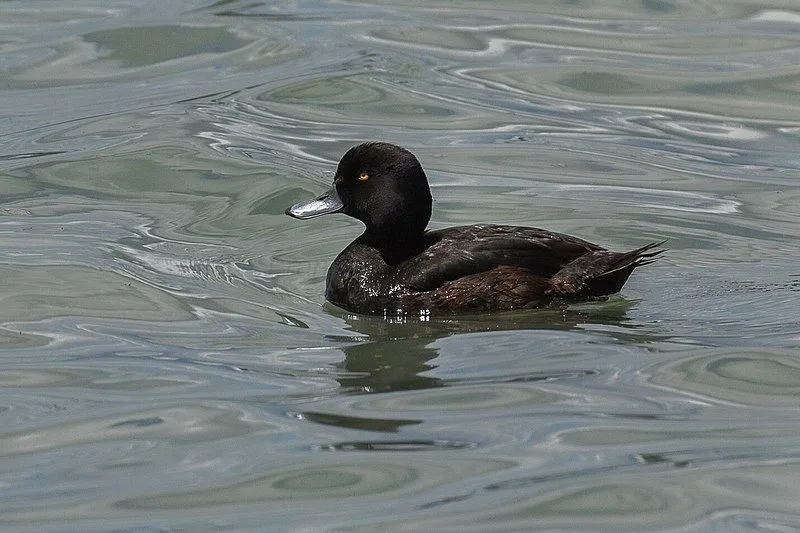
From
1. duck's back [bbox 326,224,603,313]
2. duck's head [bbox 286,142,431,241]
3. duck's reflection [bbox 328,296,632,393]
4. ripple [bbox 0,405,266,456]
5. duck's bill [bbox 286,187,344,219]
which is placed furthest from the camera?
duck's bill [bbox 286,187,344,219]

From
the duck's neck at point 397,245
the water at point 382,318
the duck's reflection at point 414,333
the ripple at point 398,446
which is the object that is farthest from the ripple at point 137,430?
the duck's neck at point 397,245

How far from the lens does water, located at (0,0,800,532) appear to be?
19.1 ft

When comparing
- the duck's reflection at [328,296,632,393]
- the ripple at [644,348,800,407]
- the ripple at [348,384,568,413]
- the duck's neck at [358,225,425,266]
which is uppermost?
the duck's neck at [358,225,425,266]

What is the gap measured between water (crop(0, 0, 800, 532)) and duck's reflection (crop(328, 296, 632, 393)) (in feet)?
0.09

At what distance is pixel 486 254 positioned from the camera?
28.1ft

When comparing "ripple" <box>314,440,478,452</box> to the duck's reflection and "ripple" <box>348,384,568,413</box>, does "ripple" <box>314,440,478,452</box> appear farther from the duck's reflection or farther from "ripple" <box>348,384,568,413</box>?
the duck's reflection

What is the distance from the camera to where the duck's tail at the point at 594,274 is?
Answer: 337 inches

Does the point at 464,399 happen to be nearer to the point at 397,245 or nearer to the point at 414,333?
the point at 414,333

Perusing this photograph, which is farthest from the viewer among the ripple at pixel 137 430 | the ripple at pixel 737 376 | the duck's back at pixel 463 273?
the duck's back at pixel 463 273

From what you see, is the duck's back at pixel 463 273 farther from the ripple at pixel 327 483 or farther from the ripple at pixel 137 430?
the ripple at pixel 327 483

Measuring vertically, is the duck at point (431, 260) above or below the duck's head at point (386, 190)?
below

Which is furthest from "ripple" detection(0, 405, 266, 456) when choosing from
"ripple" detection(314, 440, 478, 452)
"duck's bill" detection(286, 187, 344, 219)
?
"duck's bill" detection(286, 187, 344, 219)

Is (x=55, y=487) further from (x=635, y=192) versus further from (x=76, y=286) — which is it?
(x=635, y=192)

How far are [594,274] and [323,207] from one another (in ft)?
5.70
